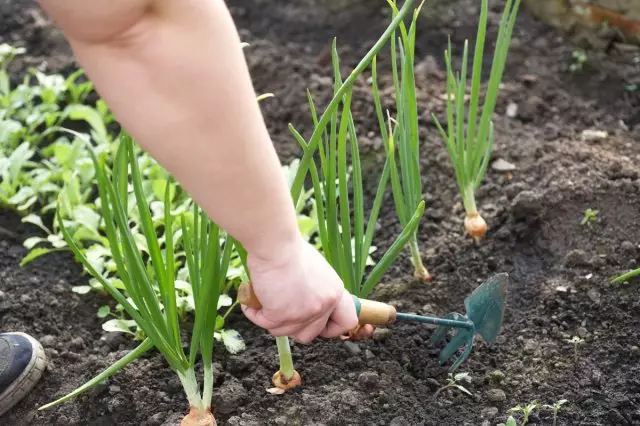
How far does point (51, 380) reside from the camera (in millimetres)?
1723

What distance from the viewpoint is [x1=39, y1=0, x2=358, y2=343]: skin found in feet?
3.03

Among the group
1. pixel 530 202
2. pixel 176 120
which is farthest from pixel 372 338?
pixel 176 120

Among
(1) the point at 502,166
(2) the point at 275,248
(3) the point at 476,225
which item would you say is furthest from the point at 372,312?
(1) the point at 502,166

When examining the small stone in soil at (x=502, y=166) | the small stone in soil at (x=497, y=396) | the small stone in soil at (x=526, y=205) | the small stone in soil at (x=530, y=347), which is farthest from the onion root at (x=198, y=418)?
the small stone in soil at (x=502, y=166)

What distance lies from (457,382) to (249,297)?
581mm

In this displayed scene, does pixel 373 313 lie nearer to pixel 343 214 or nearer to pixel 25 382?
pixel 343 214

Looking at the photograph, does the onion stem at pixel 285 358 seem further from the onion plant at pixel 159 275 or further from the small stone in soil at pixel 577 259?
the small stone in soil at pixel 577 259

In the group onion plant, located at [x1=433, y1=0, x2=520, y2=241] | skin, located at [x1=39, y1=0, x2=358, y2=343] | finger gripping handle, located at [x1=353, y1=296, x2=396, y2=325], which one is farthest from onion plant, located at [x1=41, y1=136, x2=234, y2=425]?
onion plant, located at [x1=433, y1=0, x2=520, y2=241]

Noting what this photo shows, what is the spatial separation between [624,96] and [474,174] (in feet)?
2.58

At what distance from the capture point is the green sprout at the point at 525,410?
1492 millimetres

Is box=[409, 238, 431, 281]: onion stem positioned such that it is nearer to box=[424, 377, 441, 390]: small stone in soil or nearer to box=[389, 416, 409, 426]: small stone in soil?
box=[424, 377, 441, 390]: small stone in soil

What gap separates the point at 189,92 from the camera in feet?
3.07

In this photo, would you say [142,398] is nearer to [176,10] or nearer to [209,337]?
[209,337]

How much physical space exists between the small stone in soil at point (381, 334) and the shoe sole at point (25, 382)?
661 millimetres
